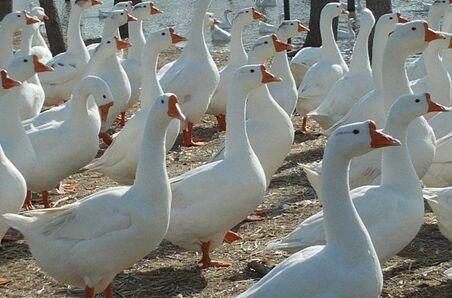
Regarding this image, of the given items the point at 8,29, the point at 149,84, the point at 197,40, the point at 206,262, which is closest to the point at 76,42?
the point at 8,29

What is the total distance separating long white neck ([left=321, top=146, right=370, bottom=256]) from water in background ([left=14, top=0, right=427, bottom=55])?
12.3 meters

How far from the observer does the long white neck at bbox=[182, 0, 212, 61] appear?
1062 centimetres

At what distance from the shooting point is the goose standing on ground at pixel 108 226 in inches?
224

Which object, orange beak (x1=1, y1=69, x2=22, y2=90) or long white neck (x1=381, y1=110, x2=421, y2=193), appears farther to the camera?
orange beak (x1=1, y1=69, x2=22, y2=90)

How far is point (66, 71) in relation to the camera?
37.7 feet

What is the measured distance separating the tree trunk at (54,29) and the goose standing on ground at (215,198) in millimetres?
9242

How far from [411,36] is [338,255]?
3.44 m

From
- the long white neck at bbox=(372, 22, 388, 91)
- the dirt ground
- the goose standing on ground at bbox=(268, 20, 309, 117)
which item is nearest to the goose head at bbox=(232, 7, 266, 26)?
the goose standing on ground at bbox=(268, 20, 309, 117)

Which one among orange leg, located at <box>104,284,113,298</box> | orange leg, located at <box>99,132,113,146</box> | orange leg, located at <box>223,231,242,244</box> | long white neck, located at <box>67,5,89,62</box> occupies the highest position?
long white neck, located at <box>67,5,89,62</box>

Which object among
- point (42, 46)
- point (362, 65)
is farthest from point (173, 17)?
point (362, 65)

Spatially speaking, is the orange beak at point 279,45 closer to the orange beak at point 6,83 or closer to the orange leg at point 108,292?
the orange beak at point 6,83

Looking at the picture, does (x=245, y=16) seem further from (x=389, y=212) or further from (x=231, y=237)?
(x=389, y=212)

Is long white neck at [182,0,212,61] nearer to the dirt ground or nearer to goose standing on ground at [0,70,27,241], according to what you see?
the dirt ground

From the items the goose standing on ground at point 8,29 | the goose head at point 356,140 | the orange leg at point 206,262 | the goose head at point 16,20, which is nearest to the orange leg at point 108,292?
the orange leg at point 206,262
